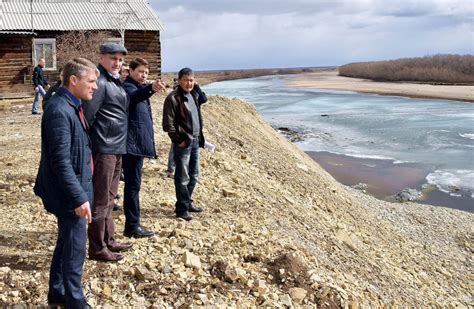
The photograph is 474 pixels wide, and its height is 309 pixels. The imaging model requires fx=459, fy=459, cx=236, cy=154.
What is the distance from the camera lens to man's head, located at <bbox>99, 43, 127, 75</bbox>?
13.0 feet

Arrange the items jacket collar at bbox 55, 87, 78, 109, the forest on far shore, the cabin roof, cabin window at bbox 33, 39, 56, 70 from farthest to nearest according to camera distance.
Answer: the forest on far shore
the cabin roof
cabin window at bbox 33, 39, 56, 70
jacket collar at bbox 55, 87, 78, 109

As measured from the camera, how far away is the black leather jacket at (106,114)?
154 inches

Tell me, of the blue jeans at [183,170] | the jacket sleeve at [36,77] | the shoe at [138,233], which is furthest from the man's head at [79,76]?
the jacket sleeve at [36,77]

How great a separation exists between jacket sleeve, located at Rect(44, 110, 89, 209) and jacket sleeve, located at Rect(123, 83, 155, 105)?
4.27 feet

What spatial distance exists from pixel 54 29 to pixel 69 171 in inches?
734

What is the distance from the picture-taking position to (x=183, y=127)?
17.7 feet

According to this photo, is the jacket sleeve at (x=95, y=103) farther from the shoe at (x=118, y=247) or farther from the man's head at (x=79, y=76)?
the shoe at (x=118, y=247)

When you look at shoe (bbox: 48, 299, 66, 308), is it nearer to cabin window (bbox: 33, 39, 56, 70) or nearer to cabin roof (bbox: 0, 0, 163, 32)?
cabin window (bbox: 33, 39, 56, 70)

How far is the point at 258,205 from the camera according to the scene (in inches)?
274

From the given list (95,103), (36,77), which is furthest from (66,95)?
(36,77)

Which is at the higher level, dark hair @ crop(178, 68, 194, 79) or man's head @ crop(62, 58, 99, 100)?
dark hair @ crop(178, 68, 194, 79)

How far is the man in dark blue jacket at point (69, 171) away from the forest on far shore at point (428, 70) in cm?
6847

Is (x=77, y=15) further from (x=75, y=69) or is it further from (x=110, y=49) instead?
(x=75, y=69)

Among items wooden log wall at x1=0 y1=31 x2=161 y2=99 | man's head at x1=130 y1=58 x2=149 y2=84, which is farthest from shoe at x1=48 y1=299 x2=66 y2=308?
wooden log wall at x1=0 y1=31 x2=161 y2=99
